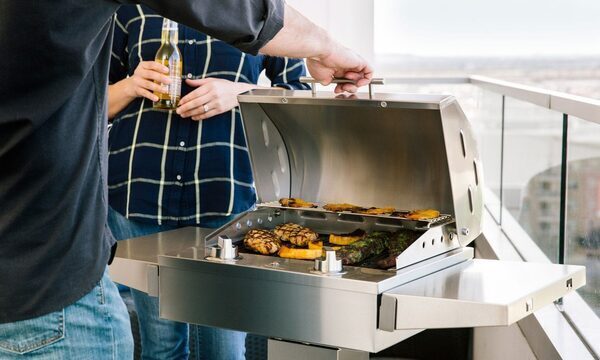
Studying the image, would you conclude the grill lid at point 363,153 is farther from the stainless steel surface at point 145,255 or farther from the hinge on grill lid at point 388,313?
the hinge on grill lid at point 388,313

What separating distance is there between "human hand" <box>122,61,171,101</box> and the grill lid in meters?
0.29

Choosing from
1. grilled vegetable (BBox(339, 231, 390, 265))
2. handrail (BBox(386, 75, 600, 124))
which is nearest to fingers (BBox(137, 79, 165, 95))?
grilled vegetable (BBox(339, 231, 390, 265))

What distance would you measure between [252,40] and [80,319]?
44cm

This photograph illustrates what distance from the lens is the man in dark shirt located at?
3.23ft

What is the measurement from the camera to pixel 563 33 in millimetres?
14047

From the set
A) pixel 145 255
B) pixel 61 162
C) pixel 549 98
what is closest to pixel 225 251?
pixel 145 255

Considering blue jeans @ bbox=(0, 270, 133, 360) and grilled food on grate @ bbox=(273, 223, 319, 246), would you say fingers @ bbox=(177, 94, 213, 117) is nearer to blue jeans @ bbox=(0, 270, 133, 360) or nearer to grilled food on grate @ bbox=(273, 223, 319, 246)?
grilled food on grate @ bbox=(273, 223, 319, 246)

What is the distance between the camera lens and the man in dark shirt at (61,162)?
986mm

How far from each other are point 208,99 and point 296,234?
0.48 metres

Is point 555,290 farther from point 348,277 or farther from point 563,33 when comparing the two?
point 563,33

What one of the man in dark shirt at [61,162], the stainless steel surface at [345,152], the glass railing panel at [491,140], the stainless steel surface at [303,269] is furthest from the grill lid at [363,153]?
the glass railing panel at [491,140]

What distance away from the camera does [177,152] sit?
2076 millimetres

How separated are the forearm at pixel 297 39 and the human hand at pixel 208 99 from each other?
2.13 feet

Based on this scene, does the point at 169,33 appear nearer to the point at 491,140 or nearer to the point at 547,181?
the point at 547,181
